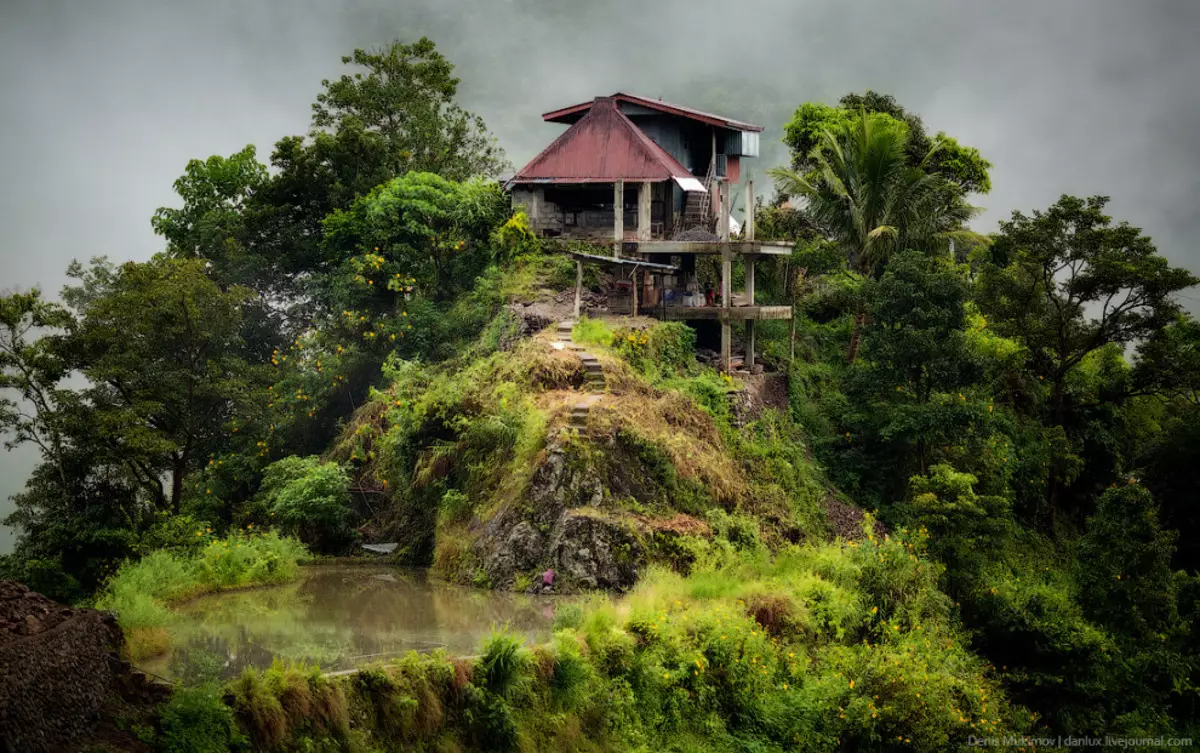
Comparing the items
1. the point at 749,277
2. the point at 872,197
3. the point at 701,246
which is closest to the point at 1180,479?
the point at 872,197

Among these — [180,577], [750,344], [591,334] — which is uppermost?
[750,344]

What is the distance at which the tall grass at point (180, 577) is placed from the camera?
440 inches

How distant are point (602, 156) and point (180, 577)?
1465 cm

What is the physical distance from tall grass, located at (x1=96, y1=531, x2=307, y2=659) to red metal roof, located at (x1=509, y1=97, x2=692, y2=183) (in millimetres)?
11200

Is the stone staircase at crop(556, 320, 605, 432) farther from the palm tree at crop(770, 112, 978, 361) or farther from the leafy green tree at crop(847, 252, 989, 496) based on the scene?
the palm tree at crop(770, 112, 978, 361)

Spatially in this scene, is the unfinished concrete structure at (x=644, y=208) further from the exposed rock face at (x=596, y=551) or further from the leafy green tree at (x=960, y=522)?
the exposed rock face at (x=596, y=551)

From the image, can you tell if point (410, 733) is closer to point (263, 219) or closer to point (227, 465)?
point (227, 465)

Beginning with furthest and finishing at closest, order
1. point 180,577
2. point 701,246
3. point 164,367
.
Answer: point 701,246
point 164,367
point 180,577

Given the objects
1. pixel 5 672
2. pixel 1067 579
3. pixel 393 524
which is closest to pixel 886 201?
pixel 1067 579

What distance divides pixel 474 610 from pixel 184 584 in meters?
3.86

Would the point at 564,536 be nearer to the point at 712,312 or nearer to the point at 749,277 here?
the point at 712,312

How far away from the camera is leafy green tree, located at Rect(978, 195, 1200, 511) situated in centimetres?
2373

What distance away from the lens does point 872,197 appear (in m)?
27.8

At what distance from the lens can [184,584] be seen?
1410 centimetres
